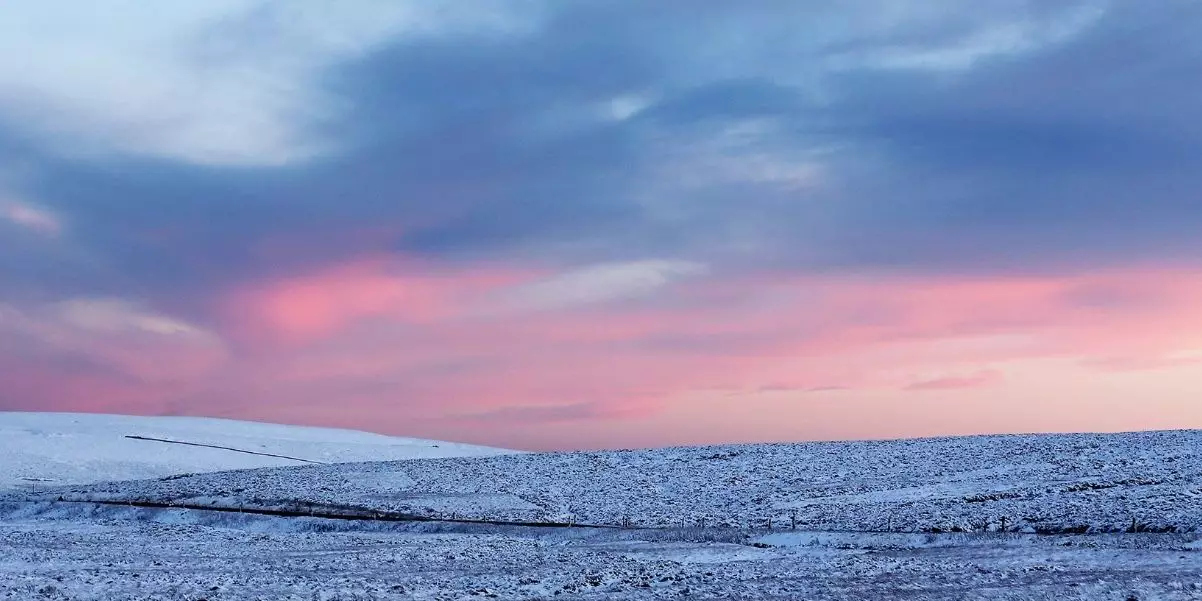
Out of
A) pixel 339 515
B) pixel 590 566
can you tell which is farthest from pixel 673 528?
pixel 339 515

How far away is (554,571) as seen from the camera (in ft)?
55.4

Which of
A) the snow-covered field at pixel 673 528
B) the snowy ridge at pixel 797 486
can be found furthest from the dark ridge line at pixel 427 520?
the snowy ridge at pixel 797 486

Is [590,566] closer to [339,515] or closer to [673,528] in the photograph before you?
[673,528]

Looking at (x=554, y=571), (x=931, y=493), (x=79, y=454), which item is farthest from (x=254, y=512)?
(x=79, y=454)

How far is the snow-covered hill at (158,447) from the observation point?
118ft

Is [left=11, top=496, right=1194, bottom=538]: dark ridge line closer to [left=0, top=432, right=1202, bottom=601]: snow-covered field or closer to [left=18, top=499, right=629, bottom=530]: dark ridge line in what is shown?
[left=18, top=499, right=629, bottom=530]: dark ridge line

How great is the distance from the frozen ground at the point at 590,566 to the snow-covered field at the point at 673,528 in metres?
0.06

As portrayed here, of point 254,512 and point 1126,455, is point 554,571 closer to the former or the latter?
point 254,512

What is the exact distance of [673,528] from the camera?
2167 cm

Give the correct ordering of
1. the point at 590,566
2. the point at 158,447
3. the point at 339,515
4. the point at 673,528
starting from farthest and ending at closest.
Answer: the point at 158,447 → the point at 339,515 → the point at 673,528 → the point at 590,566

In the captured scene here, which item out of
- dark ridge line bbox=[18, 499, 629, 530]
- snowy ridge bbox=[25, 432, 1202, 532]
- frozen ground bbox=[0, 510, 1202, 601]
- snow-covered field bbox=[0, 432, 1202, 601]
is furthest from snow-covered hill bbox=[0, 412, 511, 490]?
frozen ground bbox=[0, 510, 1202, 601]

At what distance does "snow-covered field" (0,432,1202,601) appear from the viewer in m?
15.7

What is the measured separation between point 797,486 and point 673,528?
16.4 feet

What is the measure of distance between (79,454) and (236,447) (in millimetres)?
5586
